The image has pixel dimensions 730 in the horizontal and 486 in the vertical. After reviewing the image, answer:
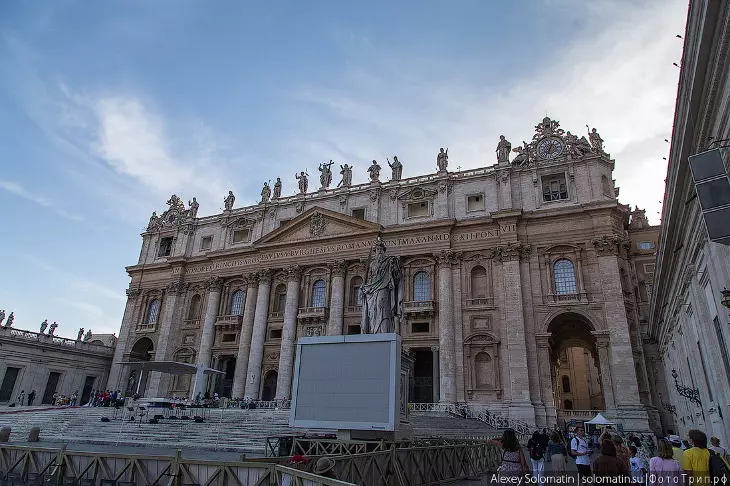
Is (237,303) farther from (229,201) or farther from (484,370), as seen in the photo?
(484,370)

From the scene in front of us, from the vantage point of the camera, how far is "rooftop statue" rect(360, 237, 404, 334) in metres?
15.9

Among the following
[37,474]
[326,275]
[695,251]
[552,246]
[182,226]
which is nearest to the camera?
[37,474]

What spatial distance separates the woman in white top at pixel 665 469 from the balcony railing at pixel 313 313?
31.6 metres

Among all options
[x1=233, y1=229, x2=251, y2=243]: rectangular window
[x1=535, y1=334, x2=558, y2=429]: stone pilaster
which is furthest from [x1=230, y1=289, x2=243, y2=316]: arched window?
[x1=535, y1=334, x2=558, y2=429]: stone pilaster

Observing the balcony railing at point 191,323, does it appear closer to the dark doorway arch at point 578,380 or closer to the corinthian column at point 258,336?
the corinthian column at point 258,336

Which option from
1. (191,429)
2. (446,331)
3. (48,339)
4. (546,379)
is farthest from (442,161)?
(48,339)

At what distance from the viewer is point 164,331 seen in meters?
43.1

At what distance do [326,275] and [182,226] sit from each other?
18101mm

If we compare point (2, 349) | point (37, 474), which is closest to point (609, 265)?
point (37, 474)

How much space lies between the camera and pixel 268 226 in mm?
43875

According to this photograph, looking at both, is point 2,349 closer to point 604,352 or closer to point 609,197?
point 604,352

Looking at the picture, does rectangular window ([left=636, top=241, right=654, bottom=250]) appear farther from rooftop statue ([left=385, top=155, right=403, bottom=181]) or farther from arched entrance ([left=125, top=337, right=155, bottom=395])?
arched entrance ([left=125, top=337, right=155, bottom=395])

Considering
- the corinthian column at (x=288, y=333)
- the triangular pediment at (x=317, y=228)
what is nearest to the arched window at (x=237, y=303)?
the triangular pediment at (x=317, y=228)

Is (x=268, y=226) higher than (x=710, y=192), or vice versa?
(x=268, y=226)
